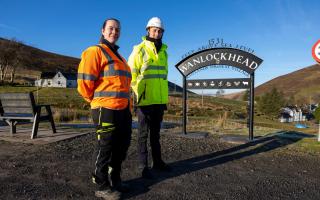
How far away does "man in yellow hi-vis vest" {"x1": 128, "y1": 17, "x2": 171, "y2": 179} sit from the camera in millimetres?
4668

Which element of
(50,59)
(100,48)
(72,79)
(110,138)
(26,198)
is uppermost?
(50,59)

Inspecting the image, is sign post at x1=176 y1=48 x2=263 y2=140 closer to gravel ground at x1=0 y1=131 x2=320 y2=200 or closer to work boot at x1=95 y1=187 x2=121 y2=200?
gravel ground at x1=0 y1=131 x2=320 y2=200

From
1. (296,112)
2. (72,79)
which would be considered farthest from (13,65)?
(296,112)

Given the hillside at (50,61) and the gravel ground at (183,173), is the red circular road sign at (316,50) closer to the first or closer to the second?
the gravel ground at (183,173)

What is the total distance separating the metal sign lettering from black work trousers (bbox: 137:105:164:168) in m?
3.86

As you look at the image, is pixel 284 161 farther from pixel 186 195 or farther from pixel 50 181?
pixel 50 181

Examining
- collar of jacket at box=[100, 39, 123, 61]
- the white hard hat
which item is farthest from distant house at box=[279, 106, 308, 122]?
collar of jacket at box=[100, 39, 123, 61]

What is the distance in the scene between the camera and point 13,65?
72.4 metres

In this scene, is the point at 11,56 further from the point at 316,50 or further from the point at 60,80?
the point at 316,50

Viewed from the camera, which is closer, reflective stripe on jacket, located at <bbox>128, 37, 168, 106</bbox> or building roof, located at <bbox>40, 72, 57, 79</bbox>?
reflective stripe on jacket, located at <bbox>128, 37, 168, 106</bbox>

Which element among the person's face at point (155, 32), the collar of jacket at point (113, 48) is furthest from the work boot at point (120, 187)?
the person's face at point (155, 32)

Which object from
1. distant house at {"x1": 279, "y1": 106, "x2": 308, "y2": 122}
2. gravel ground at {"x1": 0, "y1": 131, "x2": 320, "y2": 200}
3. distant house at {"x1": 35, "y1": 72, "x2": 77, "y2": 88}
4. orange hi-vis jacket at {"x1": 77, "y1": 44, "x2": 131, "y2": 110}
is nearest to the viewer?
orange hi-vis jacket at {"x1": 77, "y1": 44, "x2": 131, "y2": 110}

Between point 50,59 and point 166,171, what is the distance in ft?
415

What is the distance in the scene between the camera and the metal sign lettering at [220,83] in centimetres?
815
